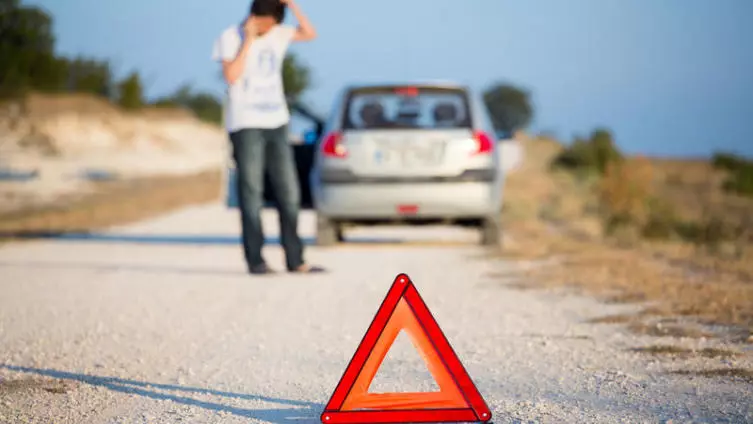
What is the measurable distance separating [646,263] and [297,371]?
681 centimetres

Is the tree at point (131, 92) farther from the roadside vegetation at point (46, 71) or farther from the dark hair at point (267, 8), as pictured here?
the dark hair at point (267, 8)

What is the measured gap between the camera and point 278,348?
6.81 m

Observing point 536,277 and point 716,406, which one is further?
point 536,277

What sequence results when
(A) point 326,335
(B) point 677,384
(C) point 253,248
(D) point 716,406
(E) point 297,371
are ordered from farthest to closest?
(C) point 253,248, (A) point 326,335, (E) point 297,371, (B) point 677,384, (D) point 716,406

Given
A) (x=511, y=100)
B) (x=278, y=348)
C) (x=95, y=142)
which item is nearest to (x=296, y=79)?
(x=95, y=142)

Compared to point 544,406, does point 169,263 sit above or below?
below

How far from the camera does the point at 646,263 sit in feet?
40.0

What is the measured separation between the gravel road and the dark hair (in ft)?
6.95

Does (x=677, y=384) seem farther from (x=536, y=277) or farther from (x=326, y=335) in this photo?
(x=536, y=277)

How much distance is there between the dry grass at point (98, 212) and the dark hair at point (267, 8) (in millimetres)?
7068

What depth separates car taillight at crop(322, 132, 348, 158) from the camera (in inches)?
505

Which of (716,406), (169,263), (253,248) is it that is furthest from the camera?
(169,263)

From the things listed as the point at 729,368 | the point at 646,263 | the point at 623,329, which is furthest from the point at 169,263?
the point at 729,368

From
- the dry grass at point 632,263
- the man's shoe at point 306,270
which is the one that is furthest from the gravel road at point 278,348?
the dry grass at point 632,263
